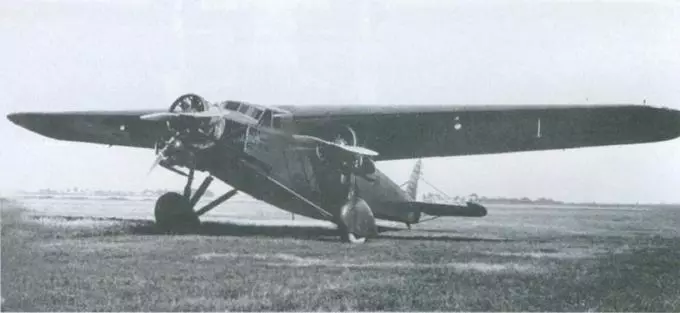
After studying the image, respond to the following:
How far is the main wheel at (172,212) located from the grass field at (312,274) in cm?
85

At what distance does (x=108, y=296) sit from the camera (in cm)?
734

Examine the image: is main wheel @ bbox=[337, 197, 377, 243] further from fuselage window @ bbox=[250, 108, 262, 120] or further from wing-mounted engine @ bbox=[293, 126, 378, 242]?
fuselage window @ bbox=[250, 108, 262, 120]

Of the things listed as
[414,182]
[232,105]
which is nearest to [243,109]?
[232,105]

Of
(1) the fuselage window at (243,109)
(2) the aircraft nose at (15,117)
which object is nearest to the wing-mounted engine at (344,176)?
(1) the fuselage window at (243,109)

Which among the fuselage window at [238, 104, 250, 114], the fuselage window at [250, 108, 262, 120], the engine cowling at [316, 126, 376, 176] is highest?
the fuselage window at [238, 104, 250, 114]

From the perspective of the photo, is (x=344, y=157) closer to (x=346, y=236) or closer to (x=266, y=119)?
(x=346, y=236)

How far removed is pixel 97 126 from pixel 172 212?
7.82 ft

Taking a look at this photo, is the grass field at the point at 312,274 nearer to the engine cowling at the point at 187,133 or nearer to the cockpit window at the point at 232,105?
the engine cowling at the point at 187,133

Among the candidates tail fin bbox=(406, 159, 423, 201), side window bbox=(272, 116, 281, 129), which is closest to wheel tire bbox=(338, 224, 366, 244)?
side window bbox=(272, 116, 281, 129)

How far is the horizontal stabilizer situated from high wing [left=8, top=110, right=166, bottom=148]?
599 cm

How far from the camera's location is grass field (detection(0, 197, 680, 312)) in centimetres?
718

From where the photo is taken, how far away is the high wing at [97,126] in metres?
11.6

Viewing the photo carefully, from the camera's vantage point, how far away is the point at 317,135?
1213 centimetres

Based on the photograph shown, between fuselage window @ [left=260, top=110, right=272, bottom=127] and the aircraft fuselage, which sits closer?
the aircraft fuselage
